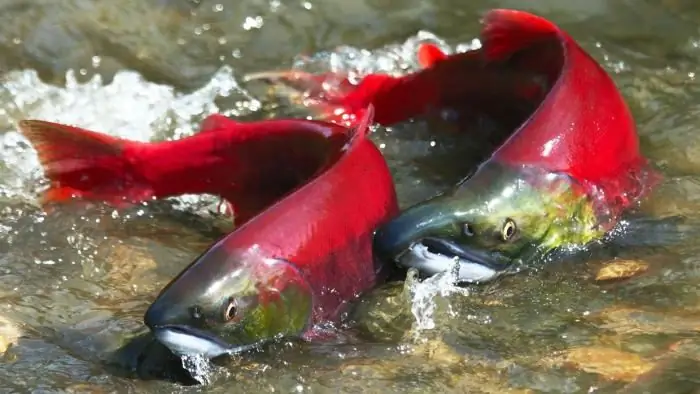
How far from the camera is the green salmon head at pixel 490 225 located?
346 centimetres

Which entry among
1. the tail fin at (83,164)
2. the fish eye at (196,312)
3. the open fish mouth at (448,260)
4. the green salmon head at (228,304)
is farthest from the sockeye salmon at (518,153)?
the tail fin at (83,164)

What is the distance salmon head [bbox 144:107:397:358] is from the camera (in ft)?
9.87

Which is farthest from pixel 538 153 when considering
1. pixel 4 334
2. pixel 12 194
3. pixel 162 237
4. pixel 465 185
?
pixel 12 194

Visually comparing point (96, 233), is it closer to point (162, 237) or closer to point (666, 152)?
point (162, 237)

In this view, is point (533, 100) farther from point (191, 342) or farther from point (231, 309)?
point (191, 342)

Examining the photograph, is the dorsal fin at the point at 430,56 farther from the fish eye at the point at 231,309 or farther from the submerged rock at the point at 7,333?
the submerged rock at the point at 7,333

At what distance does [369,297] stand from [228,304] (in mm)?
687

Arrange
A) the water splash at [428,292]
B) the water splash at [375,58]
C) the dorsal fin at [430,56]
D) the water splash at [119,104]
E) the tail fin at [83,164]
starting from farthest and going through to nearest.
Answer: the water splash at [375,58]
the water splash at [119,104]
the dorsal fin at [430,56]
the tail fin at [83,164]
the water splash at [428,292]

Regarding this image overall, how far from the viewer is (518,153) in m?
3.76

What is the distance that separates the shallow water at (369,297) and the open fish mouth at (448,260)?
7 cm

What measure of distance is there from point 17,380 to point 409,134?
2592mm

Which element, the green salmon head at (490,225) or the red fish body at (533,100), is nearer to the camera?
the green salmon head at (490,225)

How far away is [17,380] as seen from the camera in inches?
116

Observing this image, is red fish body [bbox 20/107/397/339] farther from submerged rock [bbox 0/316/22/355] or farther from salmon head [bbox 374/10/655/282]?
submerged rock [bbox 0/316/22/355]
